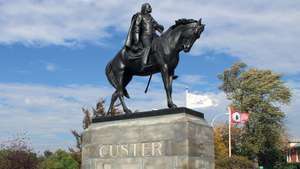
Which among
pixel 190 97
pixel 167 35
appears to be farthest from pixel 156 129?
pixel 190 97

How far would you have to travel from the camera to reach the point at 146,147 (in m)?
13.2

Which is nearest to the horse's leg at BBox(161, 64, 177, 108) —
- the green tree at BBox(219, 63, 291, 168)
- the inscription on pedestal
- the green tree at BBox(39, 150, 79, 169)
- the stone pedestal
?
the stone pedestal

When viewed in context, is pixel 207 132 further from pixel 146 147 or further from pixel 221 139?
pixel 221 139

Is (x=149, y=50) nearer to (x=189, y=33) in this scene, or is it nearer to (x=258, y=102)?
(x=189, y=33)

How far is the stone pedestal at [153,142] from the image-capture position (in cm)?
1268

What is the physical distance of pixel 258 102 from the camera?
55.3m

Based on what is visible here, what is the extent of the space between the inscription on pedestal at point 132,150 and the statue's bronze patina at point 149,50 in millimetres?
1118

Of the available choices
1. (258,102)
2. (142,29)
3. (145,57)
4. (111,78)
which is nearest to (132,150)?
(145,57)

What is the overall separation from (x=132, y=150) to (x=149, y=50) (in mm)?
2670

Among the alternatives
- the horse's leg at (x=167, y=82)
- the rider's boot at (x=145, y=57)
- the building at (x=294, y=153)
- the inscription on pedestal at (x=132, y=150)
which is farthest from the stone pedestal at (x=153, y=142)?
the building at (x=294, y=153)

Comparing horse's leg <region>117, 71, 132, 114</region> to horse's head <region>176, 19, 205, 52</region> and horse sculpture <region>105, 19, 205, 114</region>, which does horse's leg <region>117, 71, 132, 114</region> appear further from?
horse's head <region>176, 19, 205, 52</region>

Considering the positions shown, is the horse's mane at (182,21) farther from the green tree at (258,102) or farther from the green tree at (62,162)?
the green tree at (258,102)

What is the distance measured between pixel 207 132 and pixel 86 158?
3511mm


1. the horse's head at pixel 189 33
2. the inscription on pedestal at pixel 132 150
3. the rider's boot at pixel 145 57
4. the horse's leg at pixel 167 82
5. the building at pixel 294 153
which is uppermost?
the horse's head at pixel 189 33
